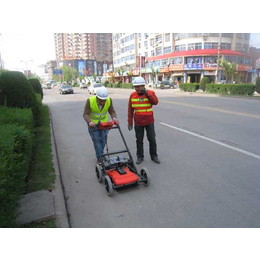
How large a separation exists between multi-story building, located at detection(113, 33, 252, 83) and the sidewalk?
145 feet

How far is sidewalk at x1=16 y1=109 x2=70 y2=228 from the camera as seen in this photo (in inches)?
123

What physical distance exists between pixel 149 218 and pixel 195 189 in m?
1.16

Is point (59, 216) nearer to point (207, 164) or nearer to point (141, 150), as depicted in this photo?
point (141, 150)

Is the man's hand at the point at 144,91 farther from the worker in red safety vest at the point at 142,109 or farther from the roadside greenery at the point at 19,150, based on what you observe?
the roadside greenery at the point at 19,150

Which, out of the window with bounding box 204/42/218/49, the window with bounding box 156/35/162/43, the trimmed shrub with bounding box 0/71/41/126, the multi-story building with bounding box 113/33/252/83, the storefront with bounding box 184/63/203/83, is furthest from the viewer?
the window with bounding box 156/35/162/43

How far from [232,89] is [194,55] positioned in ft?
91.7

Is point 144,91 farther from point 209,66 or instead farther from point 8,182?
point 209,66

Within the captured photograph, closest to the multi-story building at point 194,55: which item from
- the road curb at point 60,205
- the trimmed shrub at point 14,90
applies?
the trimmed shrub at point 14,90

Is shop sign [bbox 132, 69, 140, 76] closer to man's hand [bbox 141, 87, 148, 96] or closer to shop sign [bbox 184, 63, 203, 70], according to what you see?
shop sign [bbox 184, 63, 203, 70]

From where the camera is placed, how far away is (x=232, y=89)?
77.4ft

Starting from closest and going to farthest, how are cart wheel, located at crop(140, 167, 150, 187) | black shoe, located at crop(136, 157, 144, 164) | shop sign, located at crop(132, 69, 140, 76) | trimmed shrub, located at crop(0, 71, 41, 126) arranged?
cart wheel, located at crop(140, 167, 150, 187) → black shoe, located at crop(136, 157, 144, 164) → trimmed shrub, located at crop(0, 71, 41, 126) → shop sign, located at crop(132, 69, 140, 76)

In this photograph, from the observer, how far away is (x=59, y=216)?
3.23 metres

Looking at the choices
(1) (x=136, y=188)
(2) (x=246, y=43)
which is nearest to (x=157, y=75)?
(2) (x=246, y=43)

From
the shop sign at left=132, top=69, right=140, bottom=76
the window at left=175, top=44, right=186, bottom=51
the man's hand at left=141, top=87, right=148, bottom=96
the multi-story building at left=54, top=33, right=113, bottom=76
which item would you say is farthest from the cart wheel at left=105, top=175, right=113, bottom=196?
the multi-story building at left=54, top=33, right=113, bottom=76
